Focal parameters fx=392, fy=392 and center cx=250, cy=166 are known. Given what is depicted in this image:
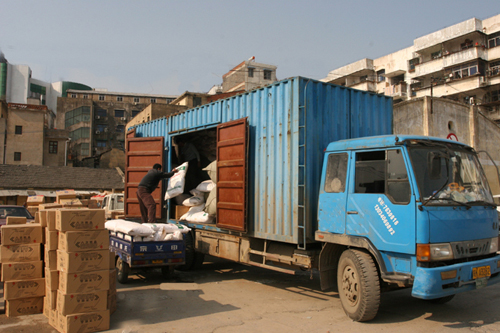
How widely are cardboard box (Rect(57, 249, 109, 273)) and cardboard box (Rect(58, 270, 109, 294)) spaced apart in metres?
0.06

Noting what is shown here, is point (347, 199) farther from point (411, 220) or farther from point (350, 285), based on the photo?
point (350, 285)

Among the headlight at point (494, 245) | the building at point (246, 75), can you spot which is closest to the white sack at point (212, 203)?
the headlight at point (494, 245)

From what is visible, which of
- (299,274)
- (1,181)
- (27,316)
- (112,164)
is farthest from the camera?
(112,164)

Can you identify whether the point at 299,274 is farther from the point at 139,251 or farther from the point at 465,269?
the point at 465,269

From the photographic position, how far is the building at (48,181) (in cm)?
2666

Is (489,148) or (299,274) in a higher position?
(489,148)

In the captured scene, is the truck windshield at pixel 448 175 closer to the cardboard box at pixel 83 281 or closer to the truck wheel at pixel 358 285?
the truck wheel at pixel 358 285

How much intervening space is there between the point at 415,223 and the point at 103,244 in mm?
3830

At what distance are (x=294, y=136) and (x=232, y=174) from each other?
5.72 ft

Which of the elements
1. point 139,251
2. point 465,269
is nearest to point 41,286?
point 139,251

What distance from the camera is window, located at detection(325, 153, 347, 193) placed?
5555 millimetres

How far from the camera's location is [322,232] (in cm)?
570

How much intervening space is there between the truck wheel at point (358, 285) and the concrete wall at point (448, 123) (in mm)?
11918

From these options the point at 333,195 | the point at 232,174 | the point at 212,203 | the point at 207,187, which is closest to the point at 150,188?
the point at 207,187
